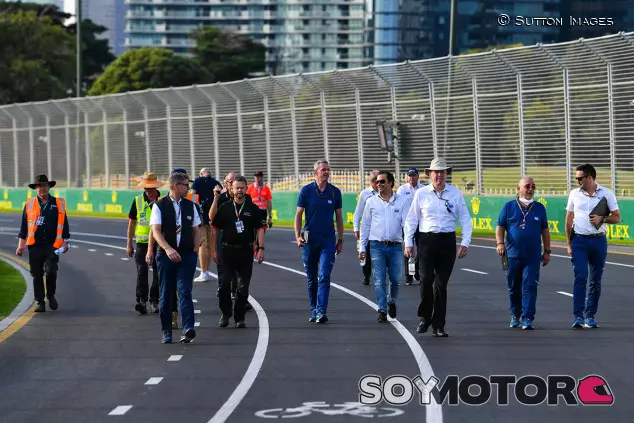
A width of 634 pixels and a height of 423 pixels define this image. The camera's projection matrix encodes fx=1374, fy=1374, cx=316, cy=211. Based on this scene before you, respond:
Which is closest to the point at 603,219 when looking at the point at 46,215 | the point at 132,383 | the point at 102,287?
the point at 132,383

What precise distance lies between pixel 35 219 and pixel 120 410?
848 cm

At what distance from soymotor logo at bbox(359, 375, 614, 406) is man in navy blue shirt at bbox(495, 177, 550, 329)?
351 centimetres

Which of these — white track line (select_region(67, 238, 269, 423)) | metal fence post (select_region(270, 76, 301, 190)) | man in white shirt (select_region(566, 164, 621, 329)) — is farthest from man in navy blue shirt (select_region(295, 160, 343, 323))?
metal fence post (select_region(270, 76, 301, 190))

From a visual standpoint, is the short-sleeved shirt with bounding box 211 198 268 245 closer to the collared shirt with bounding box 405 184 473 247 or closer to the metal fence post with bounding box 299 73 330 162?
the collared shirt with bounding box 405 184 473 247

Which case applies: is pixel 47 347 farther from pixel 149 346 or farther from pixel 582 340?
pixel 582 340

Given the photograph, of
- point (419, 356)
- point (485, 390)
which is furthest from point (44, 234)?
point (485, 390)

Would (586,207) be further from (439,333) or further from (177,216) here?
(177,216)

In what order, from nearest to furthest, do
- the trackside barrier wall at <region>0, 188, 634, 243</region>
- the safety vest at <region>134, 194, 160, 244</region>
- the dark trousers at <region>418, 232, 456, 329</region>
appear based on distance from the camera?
1. the dark trousers at <region>418, 232, 456, 329</region>
2. the safety vest at <region>134, 194, 160, 244</region>
3. the trackside barrier wall at <region>0, 188, 634, 243</region>

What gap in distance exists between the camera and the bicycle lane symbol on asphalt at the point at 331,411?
32.7 feet

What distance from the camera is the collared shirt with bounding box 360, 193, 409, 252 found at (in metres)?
16.0

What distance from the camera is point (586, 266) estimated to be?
1557 cm

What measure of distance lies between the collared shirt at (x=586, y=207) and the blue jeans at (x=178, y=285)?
A: 14.4 ft

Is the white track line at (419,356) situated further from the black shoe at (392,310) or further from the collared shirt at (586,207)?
the collared shirt at (586,207)

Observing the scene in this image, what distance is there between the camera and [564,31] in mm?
143750
